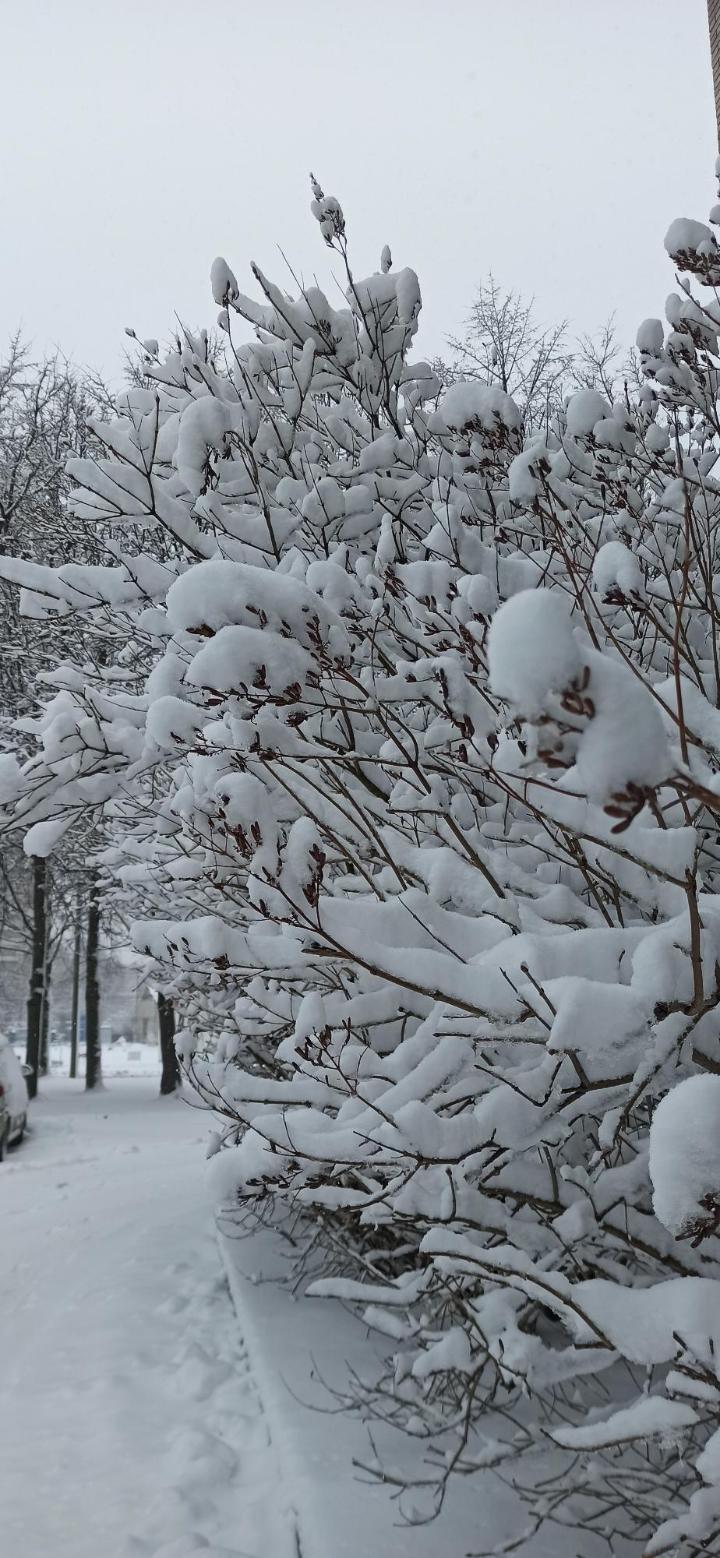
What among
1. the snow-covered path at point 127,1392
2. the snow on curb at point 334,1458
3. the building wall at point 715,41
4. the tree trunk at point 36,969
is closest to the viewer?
the snow on curb at point 334,1458

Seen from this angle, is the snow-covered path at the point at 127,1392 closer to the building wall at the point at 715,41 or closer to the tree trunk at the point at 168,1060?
the tree trunk at the point at 168,1060

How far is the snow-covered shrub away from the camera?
5.43 feet

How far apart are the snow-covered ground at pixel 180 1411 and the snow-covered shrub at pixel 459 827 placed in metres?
0.27

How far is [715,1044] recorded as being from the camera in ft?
5.82

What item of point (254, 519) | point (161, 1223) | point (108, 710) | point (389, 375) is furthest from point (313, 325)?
point (161, 1223)

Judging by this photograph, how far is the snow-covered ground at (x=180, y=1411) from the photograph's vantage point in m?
2.92

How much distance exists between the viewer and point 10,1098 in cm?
1157

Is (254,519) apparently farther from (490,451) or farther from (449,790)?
(449,790)

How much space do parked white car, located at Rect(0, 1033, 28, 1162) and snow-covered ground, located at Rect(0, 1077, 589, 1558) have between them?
13.7 ft

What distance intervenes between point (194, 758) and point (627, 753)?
7.61ft

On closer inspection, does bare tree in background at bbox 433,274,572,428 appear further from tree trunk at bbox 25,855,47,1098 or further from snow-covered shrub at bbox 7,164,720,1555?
snow-covered shrub at bbox 7,164,720,1555

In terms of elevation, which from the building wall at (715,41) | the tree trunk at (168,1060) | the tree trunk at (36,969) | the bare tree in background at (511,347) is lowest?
the tree trunk at (168,1060)

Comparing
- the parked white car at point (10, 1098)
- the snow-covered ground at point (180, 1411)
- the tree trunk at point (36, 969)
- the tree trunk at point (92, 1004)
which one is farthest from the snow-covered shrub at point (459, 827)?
the tree trunk at point (92, 1004)

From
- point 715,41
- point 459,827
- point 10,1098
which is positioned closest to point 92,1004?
point 10,1098
